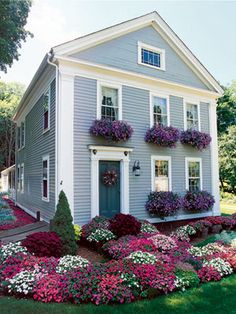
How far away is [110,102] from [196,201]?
537 cm

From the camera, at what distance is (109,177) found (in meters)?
8.64

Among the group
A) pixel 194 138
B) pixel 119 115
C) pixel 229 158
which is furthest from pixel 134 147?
pixel 229 158

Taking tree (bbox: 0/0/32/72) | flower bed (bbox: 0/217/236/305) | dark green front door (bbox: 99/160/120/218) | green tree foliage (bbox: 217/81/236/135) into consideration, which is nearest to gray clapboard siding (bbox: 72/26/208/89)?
tree (bbox: 0/0/32/72)

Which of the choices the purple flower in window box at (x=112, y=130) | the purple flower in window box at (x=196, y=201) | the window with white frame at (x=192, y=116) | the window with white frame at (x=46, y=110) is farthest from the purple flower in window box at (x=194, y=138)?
the window with white frame at (x=46, y=110)

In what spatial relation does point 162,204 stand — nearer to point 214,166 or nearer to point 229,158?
point 214,166

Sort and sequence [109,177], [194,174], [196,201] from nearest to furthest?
[109,177] → [196,201] → [194,174]

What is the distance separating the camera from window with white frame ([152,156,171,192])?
32.3 ft

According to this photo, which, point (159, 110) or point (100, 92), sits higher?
point (100, 92)

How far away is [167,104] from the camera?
10.5 m

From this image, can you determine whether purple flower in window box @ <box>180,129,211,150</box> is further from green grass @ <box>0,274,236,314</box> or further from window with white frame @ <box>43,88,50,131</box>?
green grass @ <box>0,274,236,314</box>

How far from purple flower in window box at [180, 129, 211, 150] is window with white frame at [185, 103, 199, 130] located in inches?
22.0

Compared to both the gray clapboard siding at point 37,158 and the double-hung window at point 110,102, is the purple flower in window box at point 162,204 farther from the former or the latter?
the gray clapboard siding at point 37,158

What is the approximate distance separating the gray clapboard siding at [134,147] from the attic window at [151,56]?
1.39 meters

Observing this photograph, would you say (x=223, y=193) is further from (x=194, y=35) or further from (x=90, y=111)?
(x=90, y=111)
